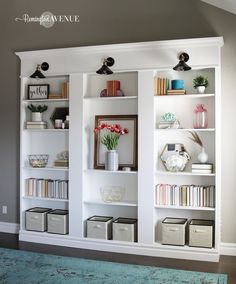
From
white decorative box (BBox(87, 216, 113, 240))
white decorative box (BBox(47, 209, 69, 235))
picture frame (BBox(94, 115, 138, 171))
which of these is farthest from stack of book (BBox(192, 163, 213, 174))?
white decorative box (BBox(47, 209, 69, 235))

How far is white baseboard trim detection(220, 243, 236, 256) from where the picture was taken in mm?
4496

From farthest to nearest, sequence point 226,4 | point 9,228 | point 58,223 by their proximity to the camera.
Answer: point 9,228 → point 58,223 → point 226,4

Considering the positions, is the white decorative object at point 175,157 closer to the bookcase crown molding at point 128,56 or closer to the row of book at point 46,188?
the bookcase crown molding at point 128,56

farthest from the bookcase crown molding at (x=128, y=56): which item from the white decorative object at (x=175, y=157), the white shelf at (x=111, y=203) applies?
the white shelf at (x=111, y=203)

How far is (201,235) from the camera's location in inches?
172

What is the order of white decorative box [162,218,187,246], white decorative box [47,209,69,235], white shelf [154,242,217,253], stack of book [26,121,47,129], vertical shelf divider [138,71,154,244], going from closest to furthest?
white shelf [154,242,217,253], white decorative box [162,218,187,246], vertical shelf divider [138,71,154,244], white decorative box [47,209,69,235], stack of book [26,121,47,129]

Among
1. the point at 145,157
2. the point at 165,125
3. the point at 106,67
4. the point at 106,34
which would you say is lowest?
the point at 145,157

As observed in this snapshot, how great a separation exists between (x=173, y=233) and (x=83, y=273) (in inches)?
47.0

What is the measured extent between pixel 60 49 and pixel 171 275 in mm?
3090

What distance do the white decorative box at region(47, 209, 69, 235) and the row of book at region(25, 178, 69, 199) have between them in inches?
9.6

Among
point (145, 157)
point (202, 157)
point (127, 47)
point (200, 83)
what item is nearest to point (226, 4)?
point (200, 83)

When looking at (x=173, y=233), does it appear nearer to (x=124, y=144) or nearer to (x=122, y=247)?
(x=122, y=247)

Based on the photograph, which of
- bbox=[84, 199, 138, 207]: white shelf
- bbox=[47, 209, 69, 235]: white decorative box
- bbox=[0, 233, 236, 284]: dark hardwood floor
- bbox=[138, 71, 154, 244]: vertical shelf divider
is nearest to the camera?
bbox=[0, 233, 236, 284]: dark hardwood floor

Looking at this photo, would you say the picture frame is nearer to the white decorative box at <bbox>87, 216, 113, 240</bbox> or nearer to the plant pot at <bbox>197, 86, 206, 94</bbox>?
the white decorative box at <bbox>87, 216, 113, 240</bbox>
